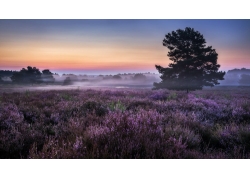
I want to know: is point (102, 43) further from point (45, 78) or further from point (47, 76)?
point (45, 78)

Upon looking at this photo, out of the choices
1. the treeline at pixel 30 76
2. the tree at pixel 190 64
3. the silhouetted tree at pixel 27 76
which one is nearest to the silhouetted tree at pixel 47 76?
the treeline at pixel 30 76

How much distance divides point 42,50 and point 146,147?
5.23 meters

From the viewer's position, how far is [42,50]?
6.30 metres

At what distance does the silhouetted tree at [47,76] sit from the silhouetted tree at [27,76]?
167 millimetres

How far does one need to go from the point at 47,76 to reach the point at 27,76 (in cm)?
77

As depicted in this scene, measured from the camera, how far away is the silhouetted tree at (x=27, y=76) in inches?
260

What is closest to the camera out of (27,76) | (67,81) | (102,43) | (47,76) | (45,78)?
(102,43)

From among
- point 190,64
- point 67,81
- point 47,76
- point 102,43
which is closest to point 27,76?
point 47,76

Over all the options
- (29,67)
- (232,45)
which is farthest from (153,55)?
(29,67)

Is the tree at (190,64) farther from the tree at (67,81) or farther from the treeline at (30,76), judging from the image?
the treeline at (30,76)

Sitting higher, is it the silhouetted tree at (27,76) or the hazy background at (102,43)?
the hazy background at (102,43)

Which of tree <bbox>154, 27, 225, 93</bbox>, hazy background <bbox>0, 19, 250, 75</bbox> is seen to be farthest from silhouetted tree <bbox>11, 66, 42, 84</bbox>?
tree <bbox>154, 27, 225, 93</bbox>

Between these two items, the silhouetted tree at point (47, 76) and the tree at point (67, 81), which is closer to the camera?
the silhouetted tree at point (47, 76)

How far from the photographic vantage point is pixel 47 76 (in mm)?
7016
